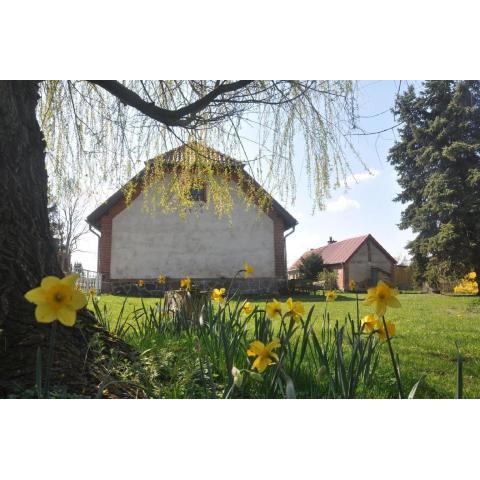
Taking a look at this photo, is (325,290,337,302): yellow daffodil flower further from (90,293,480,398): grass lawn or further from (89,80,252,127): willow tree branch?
(89,80,252,127): willow tree branch

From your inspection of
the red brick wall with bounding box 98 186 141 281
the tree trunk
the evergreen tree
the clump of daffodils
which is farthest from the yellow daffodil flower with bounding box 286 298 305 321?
the red brick wall with bounding box 98 186 141 281

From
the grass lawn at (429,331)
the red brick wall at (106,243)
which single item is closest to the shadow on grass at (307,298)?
the grass lawn at (429,331)

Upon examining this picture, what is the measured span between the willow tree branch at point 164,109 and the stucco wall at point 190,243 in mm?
430

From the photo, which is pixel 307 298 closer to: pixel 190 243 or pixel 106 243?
pixel 190 243

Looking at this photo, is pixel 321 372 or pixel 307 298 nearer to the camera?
pixel 321 372

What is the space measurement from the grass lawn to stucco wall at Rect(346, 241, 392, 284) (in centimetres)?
13

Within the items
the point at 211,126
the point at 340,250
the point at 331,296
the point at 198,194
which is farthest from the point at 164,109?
the point at 331,296

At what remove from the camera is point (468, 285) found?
1805mm

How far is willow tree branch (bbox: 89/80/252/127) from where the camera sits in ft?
6.51

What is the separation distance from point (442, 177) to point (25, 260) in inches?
70.0

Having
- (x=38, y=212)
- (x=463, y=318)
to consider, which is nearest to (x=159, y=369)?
(x=38, y=212)

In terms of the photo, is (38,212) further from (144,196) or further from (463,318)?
(463,318)
